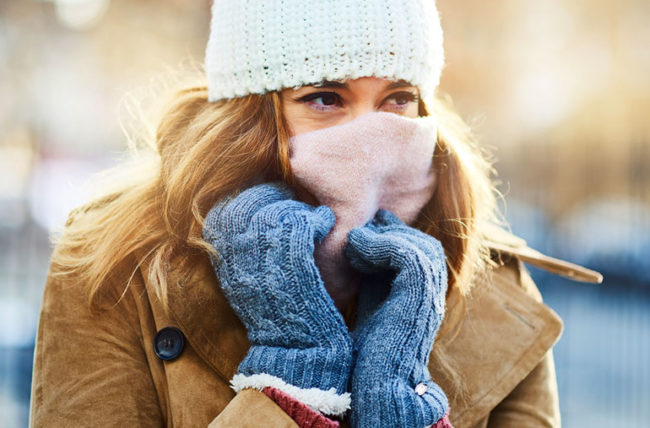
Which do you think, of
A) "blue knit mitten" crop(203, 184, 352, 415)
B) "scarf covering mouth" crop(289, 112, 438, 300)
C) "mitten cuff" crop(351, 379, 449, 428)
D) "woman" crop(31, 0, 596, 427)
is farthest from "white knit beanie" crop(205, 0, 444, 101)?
"mitten cuff" crop(351, 379, 449, 428)

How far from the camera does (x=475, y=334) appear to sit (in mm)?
1864

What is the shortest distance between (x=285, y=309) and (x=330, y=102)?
0.59m

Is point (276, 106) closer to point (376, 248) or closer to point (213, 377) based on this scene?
point (376, 248)

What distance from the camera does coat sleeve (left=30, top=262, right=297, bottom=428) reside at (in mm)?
1409

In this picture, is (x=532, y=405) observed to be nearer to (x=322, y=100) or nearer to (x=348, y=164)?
(x=348, y=164)

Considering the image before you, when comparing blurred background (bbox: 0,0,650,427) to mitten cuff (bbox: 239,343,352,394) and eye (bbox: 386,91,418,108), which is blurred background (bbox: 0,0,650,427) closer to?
eye (bbox: 386,91,418,108)

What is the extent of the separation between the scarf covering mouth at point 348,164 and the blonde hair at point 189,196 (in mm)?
75

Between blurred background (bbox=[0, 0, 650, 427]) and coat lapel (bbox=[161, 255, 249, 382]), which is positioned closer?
coat lapel (bbox=[161, 255, 249, 382])

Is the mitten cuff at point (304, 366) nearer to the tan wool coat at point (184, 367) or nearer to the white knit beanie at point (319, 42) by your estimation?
the tan wool coat at point (184, 367)

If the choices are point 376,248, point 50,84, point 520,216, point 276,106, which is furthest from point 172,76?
point 520,216

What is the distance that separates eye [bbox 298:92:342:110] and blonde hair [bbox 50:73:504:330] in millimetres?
83

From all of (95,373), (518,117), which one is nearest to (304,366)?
(95,373)

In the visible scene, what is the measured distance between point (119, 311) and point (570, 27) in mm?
8810

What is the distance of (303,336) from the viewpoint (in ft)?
4.54
